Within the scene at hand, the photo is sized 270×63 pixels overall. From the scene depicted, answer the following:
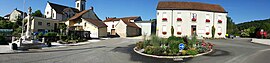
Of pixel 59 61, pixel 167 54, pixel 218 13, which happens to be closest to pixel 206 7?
pixel 218 13

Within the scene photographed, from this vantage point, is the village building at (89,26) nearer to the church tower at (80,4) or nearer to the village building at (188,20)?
the village building at (188,20)

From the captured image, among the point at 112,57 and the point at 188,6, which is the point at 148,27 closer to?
the point at 188,6

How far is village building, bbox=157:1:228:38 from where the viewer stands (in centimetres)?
3731

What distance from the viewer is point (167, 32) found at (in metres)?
37.5

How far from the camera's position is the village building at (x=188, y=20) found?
37312 mm

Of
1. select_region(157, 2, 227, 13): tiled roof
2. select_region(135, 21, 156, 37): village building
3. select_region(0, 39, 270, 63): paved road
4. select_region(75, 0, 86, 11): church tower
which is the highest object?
select_region(75, 0, 86, 11): church tower

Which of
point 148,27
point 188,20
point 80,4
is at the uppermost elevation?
point 80,4

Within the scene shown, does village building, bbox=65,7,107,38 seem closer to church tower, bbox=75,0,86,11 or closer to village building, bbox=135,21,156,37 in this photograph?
village building, bbox=135,21,156,37

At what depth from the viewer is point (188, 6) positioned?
3875 centimetres

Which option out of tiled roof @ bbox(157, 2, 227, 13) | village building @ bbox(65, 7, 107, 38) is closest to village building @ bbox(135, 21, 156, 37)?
village building @ bbox(65, 7, 107, 38)

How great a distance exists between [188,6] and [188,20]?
2897 mm

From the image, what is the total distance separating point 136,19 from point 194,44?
1828 inches

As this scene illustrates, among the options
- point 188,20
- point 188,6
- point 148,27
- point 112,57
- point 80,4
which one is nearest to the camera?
point 112,57

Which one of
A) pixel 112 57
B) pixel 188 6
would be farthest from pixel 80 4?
pixel 112 57
